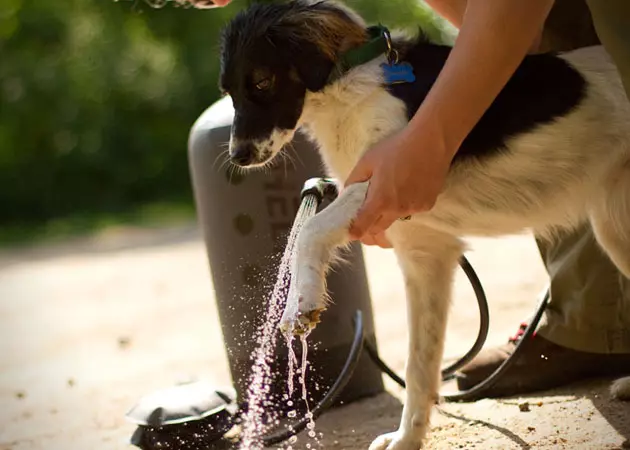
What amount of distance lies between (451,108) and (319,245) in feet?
1.62

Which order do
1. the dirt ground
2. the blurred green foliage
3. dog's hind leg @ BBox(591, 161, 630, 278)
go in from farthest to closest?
the blurred green foliage < the dirt ground < dog's hind leg @ BBox(591, 161, 630, 278)

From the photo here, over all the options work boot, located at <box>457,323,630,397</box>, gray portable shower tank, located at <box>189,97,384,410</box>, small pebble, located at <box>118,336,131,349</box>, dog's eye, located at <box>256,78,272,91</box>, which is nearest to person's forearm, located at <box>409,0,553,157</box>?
dog's eye, located at <box>256,78,272,91</box>

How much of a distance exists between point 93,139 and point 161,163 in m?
1.14

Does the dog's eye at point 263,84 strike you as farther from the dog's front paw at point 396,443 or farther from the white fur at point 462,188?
the dog's front paw at point 396,443

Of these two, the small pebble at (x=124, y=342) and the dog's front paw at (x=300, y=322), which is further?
the small pebble at (x=124, y=342)

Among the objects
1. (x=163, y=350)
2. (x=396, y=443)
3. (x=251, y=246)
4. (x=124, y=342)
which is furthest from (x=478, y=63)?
(x=124, y=342)

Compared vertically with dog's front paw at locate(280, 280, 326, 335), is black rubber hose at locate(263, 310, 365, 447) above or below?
below

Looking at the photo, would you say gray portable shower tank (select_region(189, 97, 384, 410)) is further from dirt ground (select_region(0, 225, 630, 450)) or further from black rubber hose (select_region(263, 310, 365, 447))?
dirt ground (select_region(0, 225, 630, 450))

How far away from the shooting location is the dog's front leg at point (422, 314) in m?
2.72

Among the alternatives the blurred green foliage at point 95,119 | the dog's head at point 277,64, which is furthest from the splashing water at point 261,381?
the blurred green foliage at point 95,119

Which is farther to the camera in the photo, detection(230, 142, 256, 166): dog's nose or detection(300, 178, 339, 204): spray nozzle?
detection(300, 178, 339, 204): spray nozzle

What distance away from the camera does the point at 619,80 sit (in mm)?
2541

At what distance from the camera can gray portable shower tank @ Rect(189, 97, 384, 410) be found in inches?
126

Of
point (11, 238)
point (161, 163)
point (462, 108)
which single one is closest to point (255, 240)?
point (462, 108)
